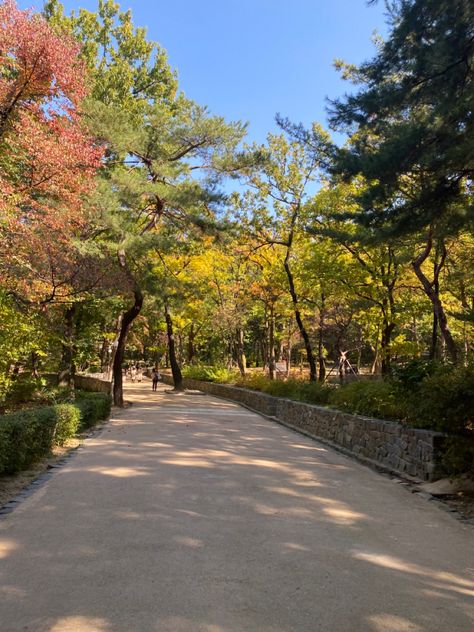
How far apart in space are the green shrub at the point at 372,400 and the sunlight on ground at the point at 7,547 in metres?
6.53

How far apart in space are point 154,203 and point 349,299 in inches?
346

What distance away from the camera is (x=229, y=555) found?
403 centimetres

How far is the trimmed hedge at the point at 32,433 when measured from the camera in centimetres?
669

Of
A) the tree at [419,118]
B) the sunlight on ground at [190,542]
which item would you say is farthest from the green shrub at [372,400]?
the sunlight on ground at [190,542]

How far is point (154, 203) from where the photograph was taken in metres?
18.8

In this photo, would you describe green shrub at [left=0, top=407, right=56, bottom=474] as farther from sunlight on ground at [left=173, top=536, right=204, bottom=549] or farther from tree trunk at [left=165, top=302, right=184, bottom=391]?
tree trunk at [left=165, top=302, right=184, bottom=391]

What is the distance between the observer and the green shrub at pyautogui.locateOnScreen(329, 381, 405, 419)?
913 cm

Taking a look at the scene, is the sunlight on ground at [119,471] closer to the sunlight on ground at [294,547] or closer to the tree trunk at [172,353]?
the sunlight on ground at [294,547]

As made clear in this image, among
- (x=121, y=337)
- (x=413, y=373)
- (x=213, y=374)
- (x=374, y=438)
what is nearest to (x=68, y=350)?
(x=121, y=337)

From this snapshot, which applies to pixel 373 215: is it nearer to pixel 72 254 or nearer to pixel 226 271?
pixel 72 254

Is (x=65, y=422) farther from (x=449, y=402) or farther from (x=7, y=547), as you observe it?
(x=449, y=402)

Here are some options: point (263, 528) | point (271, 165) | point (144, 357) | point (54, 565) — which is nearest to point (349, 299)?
point (271, 165)

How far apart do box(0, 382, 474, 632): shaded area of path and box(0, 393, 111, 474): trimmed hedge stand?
0.58m

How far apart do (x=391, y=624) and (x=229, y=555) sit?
143 centimetres
